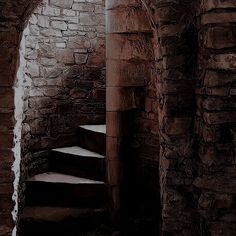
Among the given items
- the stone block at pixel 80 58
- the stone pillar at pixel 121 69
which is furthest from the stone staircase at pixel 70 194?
the stone block at pixel 80 58

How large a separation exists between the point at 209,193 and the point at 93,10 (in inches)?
147

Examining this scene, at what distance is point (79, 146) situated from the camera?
537cm

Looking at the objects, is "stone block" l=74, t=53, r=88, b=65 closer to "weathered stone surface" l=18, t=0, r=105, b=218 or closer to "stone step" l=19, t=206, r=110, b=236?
"weathered stone surface" l=18, t=0, r=105, b=218

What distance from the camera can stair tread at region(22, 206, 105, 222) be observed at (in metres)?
4.16

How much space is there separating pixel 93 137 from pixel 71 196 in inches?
33.8

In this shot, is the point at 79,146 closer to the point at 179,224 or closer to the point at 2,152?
the point at 2,152

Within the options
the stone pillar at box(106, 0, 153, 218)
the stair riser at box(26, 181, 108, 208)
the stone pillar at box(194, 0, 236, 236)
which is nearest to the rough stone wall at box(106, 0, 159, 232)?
the stone pillar at box(106, 0, 153, 218)

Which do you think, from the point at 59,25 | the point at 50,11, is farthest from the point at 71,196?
the point at 50,11

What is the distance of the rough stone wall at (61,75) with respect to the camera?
194 inches

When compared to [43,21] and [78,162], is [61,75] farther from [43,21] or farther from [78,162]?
[78,162]

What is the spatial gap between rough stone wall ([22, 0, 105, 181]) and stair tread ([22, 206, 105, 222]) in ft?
1.72

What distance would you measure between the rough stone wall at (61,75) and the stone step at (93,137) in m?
0.16

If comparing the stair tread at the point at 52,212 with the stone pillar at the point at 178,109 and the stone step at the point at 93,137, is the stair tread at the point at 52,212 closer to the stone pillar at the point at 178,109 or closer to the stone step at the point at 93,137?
the stone step at the point at 93,137

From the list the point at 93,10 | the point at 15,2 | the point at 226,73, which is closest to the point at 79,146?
the point at 93,10
